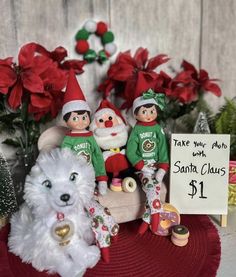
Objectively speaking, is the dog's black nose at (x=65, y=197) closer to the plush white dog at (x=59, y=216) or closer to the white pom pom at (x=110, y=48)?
the plush white dog at (x=59, y=216)

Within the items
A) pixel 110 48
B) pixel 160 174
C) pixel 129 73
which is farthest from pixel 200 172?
pixel 110 48

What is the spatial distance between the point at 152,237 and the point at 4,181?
35 cm

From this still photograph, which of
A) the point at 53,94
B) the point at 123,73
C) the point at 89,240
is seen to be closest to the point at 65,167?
the point at 89,240

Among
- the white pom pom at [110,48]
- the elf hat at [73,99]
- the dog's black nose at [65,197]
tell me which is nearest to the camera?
the dog's black nose at [65,197]

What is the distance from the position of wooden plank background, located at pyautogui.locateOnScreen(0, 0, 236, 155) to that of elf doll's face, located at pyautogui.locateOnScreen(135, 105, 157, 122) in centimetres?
27

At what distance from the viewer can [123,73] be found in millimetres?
948

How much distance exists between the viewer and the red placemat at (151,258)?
26.0 inches

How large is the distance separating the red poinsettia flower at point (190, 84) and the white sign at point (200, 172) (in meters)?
0.24

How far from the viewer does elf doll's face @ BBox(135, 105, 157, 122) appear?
0.80 m

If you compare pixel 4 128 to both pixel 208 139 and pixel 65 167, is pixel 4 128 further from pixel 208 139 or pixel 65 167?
pixel 208 139

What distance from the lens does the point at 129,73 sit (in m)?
0.95

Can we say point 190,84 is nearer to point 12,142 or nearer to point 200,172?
point 200,172

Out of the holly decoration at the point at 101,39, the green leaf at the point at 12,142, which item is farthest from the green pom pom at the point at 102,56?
the green leaf at the point at 12,142

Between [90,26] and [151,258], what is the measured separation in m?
0.64
